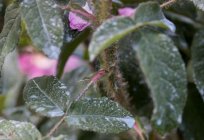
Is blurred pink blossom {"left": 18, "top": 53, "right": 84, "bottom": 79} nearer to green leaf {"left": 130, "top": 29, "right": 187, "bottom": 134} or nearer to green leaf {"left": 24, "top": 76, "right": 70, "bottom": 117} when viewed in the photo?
green leaf {"left": 24, "top": 76, "right": 70, "bottom": 117}

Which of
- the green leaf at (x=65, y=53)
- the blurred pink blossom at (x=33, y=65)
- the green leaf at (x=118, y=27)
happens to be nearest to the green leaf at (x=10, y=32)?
the green leaf at (x=118, y=27)

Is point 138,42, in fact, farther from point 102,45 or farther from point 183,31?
→ point 183,31

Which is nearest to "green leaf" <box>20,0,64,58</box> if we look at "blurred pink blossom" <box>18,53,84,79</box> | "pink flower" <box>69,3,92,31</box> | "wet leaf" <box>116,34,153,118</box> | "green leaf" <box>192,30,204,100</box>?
"pink flower" <box>69,3,92,31</box>

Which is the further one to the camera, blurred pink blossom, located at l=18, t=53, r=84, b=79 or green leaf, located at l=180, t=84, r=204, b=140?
blurred pink blossom, located at l=18, t=53, r=84, b=79

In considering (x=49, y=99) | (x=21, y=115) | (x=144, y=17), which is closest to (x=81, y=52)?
(x=21, y=115)

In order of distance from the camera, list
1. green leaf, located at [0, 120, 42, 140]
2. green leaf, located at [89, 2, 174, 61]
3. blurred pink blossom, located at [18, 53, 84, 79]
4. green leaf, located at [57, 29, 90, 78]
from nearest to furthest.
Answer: green leaf, located at [89, 2, 174, 61] → green leaf, located at [0, 120, 42, 140] → green leaf, located at [57, 29, 90, 78] → blurred pink blossom, located at [18, 53, 84, 79]

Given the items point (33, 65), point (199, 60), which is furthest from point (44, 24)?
point (33, 65)

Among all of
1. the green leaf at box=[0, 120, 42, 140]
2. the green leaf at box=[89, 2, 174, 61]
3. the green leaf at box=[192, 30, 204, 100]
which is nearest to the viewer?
the green leaf at box=[89, 2, 174, 61]
